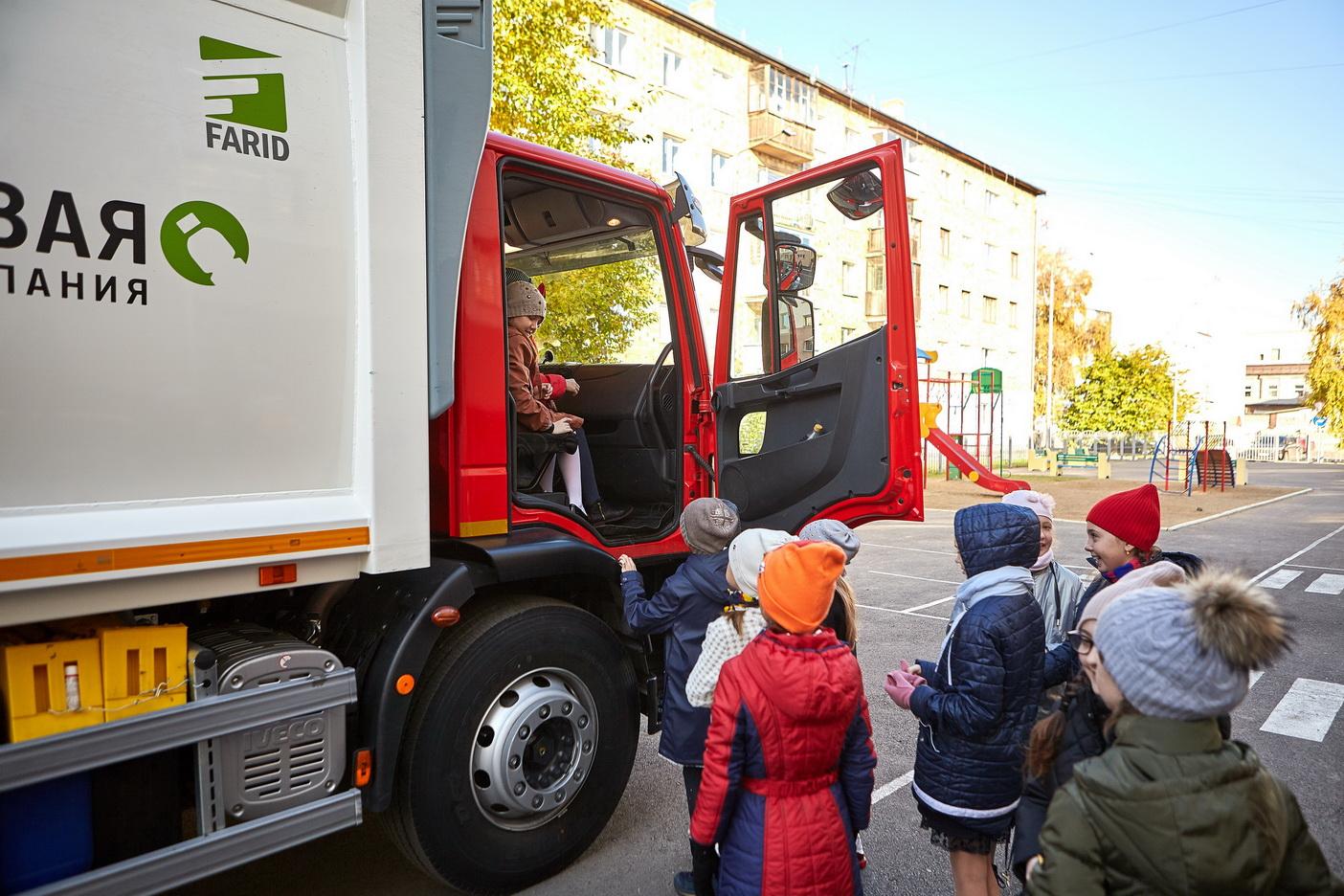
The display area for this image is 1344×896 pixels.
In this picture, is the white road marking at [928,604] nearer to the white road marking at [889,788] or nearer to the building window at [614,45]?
the white road marking at [889,788]

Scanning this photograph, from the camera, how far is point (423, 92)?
257cm

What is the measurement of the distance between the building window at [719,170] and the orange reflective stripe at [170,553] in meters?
24.4

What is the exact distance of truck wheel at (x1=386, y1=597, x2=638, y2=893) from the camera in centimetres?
273

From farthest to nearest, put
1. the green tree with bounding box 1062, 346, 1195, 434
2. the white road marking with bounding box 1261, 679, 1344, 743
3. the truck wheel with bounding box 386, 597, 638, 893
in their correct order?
the green tree with bounding box 1062, 346, 1195, 434, the white road marking with bounding box 1261, 679, 1344, 743, the truck wheel with bounding box 386, 597, 638, 893

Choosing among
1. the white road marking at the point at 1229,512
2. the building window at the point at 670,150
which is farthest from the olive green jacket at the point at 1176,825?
the building window at the point at 670,150

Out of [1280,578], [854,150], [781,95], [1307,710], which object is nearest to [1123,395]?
[781,95]

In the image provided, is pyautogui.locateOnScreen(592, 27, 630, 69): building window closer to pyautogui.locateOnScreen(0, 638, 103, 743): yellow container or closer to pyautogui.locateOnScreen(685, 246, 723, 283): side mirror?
pyautogui.locateOnScreen(685, 246, 723, 283): side mirror

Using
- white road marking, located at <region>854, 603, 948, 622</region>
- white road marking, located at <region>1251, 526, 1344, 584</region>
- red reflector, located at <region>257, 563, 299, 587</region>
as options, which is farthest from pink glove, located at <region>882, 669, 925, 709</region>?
white road marking, located at <region>1251, 526, 1344, 584</region>

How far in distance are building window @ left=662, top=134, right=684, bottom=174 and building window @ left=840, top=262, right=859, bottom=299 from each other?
20455 millimetres

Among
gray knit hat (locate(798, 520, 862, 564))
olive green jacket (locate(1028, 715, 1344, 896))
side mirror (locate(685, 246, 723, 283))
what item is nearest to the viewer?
olive green jacket (locate(1028, 715, 1344, 896))

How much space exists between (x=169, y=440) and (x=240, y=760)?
0.86 m

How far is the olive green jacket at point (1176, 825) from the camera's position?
4.70ft

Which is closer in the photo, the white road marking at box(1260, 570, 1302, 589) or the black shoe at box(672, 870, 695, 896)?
the black shoe at box(672, 870, 695, 896)

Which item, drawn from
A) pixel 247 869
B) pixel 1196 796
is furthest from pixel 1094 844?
pixel 247 869
